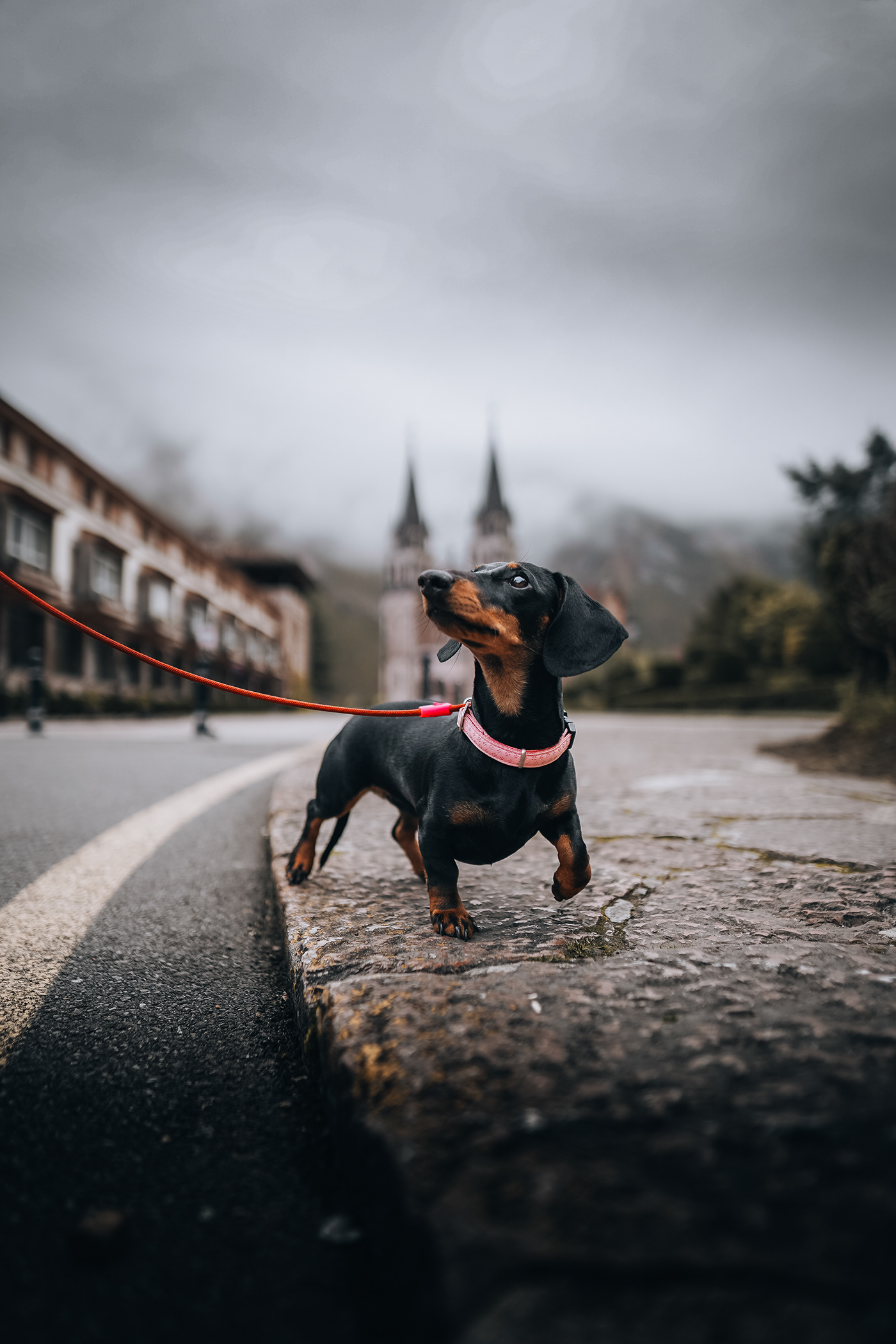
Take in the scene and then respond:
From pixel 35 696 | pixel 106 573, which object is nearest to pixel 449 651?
pixel 35 696

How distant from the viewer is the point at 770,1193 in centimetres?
70

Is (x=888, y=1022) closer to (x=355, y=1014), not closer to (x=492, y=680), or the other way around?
(x=355, y=1014)

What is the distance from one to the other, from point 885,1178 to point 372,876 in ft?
4.81

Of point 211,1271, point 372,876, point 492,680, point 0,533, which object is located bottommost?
point 211,1271

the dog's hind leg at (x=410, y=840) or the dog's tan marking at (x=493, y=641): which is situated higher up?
the dog's tan marking at (x=493, y=641)

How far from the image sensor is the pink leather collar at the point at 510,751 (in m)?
1.46

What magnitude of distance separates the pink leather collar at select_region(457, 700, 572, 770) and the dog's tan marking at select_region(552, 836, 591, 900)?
0.19 m

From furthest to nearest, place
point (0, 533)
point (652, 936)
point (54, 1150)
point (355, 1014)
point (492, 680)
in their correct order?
point (0, 533) < point (492, 680) < point (652, 936) < point (355, 1014) < point (54, 1150)

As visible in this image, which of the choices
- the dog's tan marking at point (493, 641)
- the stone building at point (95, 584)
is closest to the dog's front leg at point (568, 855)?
the dog's tan marking at point (493, 641)

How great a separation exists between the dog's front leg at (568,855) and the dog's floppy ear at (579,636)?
0.35 metres

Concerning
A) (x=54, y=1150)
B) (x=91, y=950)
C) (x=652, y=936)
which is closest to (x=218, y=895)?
(x=91, y=950)

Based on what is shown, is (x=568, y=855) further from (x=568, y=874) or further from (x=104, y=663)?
(x=104, y=663)

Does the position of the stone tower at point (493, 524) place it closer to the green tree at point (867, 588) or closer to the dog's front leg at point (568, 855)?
the green tree at point (867, 588)

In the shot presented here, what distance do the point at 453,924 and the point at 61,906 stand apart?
1287 mm
